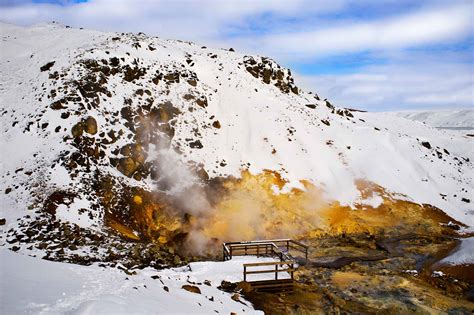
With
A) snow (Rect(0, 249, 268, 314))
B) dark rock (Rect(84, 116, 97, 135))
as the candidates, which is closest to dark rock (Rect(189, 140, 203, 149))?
dark rock (Rect(84, 116, 97, 135))

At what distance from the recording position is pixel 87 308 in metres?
7.57

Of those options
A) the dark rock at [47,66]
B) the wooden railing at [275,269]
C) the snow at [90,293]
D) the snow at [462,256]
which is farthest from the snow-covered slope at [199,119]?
the wooden railing at [275,269]

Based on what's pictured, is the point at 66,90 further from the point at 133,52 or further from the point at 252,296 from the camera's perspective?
the point at 252,296

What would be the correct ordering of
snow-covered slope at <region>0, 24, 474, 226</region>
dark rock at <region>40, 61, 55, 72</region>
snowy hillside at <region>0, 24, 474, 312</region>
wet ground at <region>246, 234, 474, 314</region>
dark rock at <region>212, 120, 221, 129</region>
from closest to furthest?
wet ground at <region>246, 234, 474, 314</region> < snowy hillside at <region>0, 24, 474, 312</region> < snow-covered slope at <region>0, 24, 474, 226</region> < dark rock at <region>40, 61, 55, 72</region> < dark rock at <region>212, 120, 221, 129</region>

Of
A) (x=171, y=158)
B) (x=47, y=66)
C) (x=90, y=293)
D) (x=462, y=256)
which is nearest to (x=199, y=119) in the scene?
(x=171, y=158)

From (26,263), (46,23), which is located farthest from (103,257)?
(46,23)

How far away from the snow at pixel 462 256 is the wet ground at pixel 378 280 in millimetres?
449

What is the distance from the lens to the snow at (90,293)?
25.3 feet

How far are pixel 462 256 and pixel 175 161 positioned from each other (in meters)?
19.4

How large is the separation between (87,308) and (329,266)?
51.5ft

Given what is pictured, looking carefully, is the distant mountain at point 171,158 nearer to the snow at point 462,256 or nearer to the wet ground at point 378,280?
the wet ground at point 378,280

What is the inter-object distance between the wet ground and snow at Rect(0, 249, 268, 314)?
2.87m

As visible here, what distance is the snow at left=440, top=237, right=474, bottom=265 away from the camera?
20.3m

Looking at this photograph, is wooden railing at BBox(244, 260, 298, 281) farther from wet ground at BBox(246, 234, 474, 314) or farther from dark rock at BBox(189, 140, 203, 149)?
dark rock at BBox(189, 140, 203, 149)
